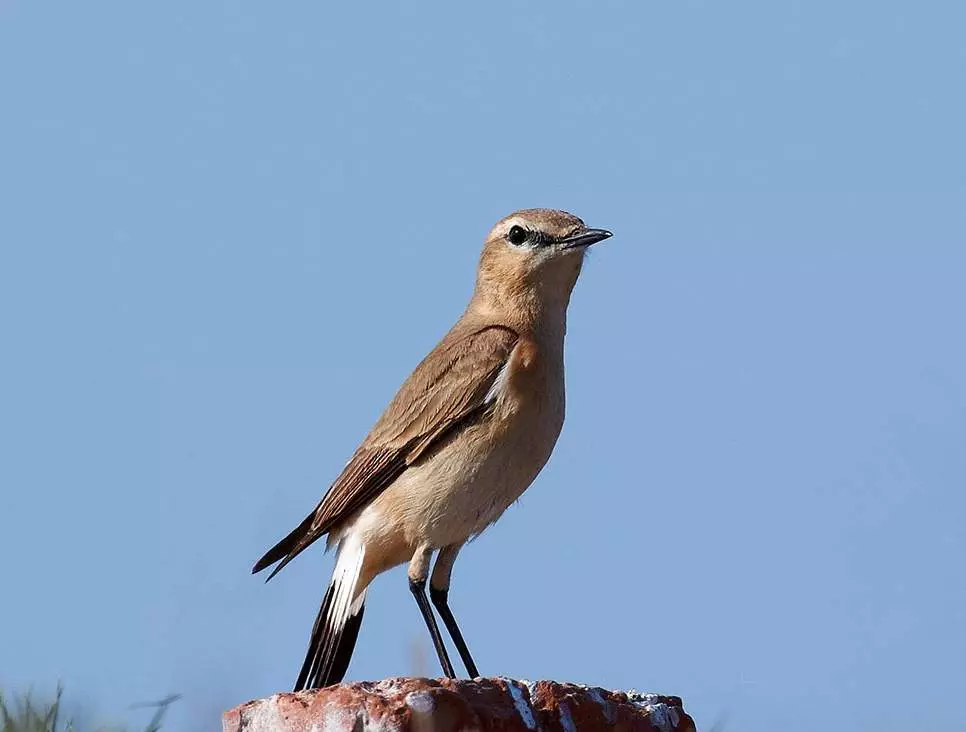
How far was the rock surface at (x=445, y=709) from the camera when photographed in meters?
4.37

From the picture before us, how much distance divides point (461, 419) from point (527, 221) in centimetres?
127

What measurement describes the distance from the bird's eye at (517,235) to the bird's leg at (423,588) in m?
1.71

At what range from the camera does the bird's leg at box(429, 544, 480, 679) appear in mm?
7168

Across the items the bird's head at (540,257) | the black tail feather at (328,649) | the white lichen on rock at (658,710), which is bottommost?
the black tail feather at (328,649)

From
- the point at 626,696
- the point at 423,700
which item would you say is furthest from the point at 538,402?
the point at 423,700

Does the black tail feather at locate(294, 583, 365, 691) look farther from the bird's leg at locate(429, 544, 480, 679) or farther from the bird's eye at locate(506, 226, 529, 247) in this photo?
the bird's eye at locate(506, 226, 529, 247)

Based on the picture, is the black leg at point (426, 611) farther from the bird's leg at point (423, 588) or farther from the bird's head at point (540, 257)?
the bird's head at point (540, 257)

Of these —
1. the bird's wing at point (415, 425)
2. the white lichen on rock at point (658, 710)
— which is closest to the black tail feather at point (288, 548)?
the bird's wing at point (415, 425)

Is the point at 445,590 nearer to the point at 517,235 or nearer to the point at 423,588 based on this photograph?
the point at 423,588

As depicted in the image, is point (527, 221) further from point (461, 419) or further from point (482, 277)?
point (461, 419)

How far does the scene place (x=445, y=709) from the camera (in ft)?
14.4

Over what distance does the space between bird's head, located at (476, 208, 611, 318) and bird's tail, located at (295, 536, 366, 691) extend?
156 centimetres

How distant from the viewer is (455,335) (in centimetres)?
753

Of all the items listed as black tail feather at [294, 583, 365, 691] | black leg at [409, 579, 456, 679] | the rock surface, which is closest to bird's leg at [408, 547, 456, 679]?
black leg at [409, 579, 456, 679]
